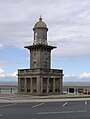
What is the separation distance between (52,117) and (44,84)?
2849 centimetres

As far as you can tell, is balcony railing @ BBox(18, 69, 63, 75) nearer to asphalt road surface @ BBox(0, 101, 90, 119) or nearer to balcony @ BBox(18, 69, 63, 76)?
balcony @ BBox(18, 69, 63, 76)

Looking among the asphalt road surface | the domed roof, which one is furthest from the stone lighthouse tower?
the asphalt road surface

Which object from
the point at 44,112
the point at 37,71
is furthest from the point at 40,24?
the point at 44,112

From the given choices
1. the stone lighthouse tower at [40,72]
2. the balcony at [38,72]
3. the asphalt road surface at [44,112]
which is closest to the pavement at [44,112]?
the asphalt road surface at [44,112]

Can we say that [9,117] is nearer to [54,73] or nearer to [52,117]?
[52,117]

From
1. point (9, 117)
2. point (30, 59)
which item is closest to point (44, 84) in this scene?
point (30, 59)

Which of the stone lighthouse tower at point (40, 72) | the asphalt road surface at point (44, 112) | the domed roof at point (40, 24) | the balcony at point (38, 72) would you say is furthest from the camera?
the domed roof at point (40, 24)

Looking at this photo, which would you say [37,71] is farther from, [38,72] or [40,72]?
[40,72]

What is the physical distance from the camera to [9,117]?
82.6ft

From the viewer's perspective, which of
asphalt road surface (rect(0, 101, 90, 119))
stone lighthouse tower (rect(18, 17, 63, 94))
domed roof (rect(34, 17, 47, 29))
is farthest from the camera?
domed roof (rect(34, 17, 47, 29))

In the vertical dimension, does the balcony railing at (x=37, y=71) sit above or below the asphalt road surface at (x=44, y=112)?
above

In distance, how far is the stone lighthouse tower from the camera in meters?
52.7

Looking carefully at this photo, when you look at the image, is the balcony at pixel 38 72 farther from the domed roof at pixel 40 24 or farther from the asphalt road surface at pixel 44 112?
the asphalt road surface at pixel 44 112

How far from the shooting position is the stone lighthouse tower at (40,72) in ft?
173
